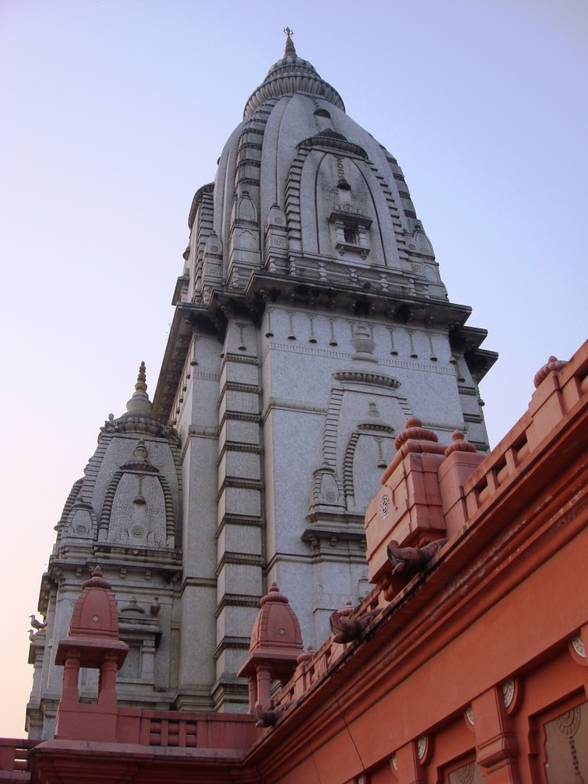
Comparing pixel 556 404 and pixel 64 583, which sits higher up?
pixel 64 583

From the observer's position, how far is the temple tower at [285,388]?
59.2ft

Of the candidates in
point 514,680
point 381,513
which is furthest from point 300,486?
point 514,680

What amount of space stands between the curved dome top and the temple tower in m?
4.21

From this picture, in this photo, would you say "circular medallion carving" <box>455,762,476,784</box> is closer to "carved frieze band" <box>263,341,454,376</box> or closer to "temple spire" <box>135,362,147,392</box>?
"carved frieze band" <box>263,341,454,376</box>

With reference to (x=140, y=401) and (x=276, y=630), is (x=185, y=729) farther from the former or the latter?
(x=140, y=401)

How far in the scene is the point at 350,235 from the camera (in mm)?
25094

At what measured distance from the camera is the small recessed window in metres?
24.9

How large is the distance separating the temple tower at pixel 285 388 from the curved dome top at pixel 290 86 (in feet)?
13.8

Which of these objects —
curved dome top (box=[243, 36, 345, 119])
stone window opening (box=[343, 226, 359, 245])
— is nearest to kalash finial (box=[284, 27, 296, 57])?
curved dome top (box=[243, 36, 345, 119])

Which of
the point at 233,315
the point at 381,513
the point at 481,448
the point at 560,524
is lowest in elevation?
the point at 560,524

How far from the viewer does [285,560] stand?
1786 cm

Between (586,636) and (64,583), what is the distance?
580 inches

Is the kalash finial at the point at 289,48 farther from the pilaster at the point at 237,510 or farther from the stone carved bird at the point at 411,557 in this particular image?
the stone carved bird at the point at 411,557

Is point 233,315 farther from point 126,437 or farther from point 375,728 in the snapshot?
point 375,728
